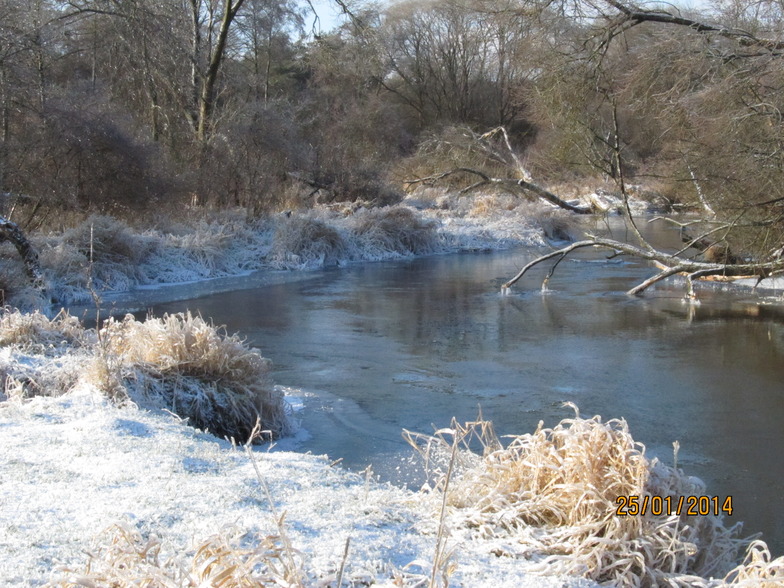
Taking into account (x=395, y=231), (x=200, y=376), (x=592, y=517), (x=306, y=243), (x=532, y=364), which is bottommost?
(x=532, y=364)

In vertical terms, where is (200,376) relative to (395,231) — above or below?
below

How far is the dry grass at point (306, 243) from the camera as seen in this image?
1695 centimetres

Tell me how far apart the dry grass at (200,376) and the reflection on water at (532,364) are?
487 millimetres

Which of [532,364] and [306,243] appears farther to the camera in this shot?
[306,243]

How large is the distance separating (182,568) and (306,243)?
15225mm

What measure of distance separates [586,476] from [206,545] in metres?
2.02

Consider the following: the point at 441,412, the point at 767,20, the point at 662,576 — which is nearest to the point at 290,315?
the point at 441,412

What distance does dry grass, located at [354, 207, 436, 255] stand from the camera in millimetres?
19172

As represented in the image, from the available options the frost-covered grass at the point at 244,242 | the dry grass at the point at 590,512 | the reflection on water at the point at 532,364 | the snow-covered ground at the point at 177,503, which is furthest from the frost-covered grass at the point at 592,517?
the frost-covered grass at the point at 244,242
